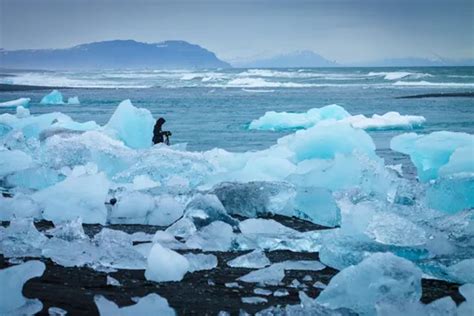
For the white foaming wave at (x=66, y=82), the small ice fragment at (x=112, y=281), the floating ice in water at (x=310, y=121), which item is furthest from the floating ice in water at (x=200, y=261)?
the white foaming wave at (x=66, y=82)

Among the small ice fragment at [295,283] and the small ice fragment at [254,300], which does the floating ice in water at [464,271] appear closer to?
the small ice fragment at [295,283]

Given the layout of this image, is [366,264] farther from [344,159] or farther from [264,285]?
[344,159]

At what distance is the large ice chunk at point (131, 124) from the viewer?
8914mm

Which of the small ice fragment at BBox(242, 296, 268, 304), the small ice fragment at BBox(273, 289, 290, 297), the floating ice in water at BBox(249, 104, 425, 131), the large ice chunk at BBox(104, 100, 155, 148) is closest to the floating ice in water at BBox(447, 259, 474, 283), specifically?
the small ice fragment at BBox(273, 289, 290, 297)

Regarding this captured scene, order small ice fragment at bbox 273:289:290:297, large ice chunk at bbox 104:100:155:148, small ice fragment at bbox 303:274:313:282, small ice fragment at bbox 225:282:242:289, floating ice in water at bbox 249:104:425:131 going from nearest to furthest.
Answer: small ice fragment at bbox 273:289:290:297 < small ice fragment at bbox 225:282:242:289 < small ice fragment at bbox 303:274:313:282 < large ice chunk at bbox 104:100:155:148 < floating ice in water at bbox 249:104:425:131

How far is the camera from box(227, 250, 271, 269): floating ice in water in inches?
137

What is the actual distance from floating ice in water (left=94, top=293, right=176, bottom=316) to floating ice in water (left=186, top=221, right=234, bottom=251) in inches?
47.8

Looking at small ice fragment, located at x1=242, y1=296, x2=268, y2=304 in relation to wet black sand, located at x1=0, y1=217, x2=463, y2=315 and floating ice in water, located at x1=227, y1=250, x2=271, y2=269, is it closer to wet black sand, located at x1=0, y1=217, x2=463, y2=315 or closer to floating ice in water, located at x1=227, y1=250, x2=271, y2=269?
wet black sand, located at x1=0, y1=217, x2=463, y2=315

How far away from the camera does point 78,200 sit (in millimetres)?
4613

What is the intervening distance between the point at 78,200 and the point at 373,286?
2.49m

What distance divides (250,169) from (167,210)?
1.45m

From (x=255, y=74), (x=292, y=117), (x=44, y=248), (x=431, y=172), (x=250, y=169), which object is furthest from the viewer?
(x=255, y=74)

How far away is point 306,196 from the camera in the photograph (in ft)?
15.3

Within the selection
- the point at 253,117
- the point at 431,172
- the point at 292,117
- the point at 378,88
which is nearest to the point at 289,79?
the point at 378,88
